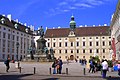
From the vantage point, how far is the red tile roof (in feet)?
341

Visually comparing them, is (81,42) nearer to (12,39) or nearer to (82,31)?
(82,31)

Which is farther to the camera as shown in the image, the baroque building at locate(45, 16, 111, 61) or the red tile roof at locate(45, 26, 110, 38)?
the red tile roof at locate(45, 26, 110, 38)

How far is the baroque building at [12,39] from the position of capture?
81.4m

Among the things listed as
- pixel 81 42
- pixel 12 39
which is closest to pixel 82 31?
pixel 81 42

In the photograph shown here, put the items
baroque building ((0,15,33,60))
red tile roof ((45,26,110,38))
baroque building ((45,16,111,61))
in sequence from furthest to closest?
red tile roof ((45,26,110,38)) → baroque building ((45,16,111,61)) → baroque building ((0,15,33,60))

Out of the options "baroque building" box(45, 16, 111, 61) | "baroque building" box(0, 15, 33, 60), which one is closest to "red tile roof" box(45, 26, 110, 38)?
"baroque building" box(45, 16, 111, 61)

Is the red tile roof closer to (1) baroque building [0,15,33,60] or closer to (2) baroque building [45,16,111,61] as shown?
(2) baroque building [45,16,111,61]

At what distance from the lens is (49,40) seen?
109 meters

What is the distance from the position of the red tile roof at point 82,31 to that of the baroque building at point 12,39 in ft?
40.0

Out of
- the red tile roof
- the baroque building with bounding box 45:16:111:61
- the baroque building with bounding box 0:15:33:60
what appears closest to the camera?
the baroque building with bounding box 0:15:33:60

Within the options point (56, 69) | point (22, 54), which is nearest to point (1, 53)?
point (22, 54)

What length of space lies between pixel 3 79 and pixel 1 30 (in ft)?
211

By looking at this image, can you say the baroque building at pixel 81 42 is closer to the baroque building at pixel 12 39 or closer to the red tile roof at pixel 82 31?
the red tile roof at pixel 82 31

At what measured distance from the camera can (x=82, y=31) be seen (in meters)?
107
